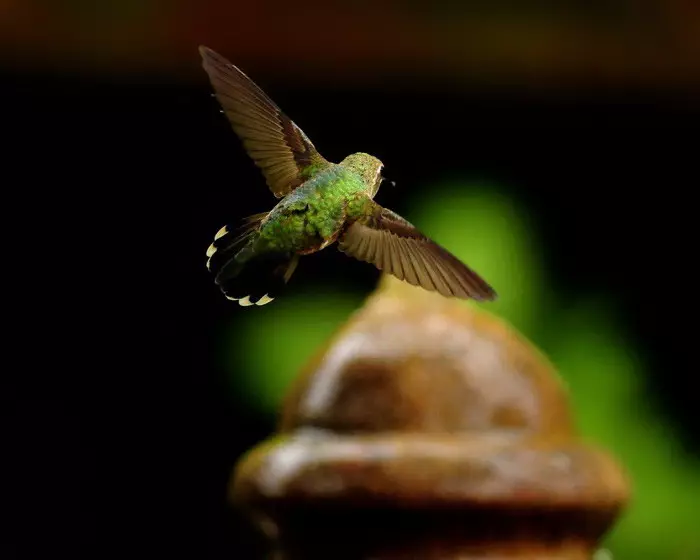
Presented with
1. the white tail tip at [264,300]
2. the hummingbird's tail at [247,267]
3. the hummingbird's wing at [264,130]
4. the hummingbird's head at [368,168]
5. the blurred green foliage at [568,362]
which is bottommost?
the blurred green foliage at [568,362]

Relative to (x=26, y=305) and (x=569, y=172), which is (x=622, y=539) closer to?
(x=569, y=172)

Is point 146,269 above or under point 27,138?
under

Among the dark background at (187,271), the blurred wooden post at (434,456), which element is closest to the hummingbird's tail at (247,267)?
the blurred wooden post at (434,456)

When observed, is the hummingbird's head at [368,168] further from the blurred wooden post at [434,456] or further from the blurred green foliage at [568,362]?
the blurred green foliage at [568,362]

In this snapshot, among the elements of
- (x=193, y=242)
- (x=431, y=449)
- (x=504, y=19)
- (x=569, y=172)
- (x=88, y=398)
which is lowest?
(x=88, y=398)

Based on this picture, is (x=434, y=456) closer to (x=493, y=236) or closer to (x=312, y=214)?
(x=312, y=214)

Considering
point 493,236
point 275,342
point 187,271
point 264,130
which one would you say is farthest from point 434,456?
point 187,271

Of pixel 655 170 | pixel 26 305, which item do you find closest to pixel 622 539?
pixel 655 170
